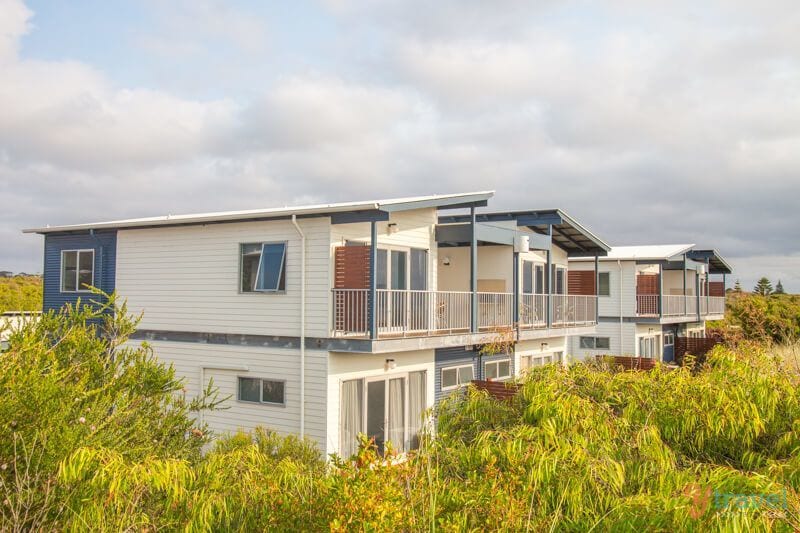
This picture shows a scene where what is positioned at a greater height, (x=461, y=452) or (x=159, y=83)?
(x=159, y=83)

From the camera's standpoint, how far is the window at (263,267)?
51.6ft

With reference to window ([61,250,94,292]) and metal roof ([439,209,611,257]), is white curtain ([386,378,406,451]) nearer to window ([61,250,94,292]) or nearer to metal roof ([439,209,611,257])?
metal roof ([439,209,611,257])

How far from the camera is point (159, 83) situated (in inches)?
557

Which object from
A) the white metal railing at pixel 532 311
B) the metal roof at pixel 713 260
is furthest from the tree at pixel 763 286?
the white metal railing at pixel 532 311

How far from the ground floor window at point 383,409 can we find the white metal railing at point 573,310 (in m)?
7.36

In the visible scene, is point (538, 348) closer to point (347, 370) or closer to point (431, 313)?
point (431, 313)

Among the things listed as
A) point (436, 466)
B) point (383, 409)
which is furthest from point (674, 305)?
A: point (436, 466)

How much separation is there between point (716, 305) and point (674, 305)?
299 inches

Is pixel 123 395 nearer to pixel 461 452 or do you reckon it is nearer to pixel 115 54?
pixel 461 452

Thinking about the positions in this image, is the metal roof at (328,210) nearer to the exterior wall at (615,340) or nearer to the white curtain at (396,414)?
the white curtain at (396,414)

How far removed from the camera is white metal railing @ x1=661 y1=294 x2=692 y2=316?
1298 inches

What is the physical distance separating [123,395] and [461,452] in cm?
402

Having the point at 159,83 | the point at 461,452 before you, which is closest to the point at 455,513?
the point at 461,452

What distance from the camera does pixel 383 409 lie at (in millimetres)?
15977
